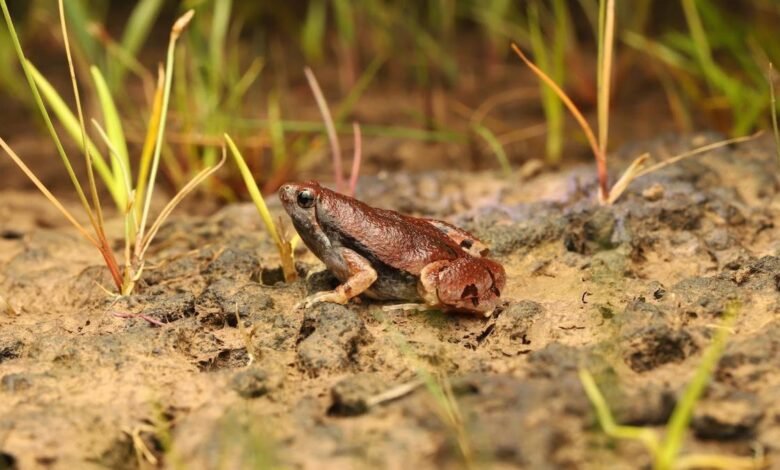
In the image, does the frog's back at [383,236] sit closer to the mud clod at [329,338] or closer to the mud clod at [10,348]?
the mud clod at [329,338]

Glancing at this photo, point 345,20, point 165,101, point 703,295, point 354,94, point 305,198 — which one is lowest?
point 703,295

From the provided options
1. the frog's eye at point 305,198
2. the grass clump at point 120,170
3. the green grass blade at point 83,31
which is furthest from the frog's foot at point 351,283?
the green grass blade at point 83,31

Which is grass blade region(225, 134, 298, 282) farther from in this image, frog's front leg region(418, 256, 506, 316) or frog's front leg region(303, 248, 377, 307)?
frog's front leg region(418, 256, 506, 316)

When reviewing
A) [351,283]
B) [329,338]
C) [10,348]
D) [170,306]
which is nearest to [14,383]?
[10,348]

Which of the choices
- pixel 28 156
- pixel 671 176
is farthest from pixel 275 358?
pixel 28 156

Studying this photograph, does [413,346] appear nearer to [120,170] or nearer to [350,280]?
[350,280]
